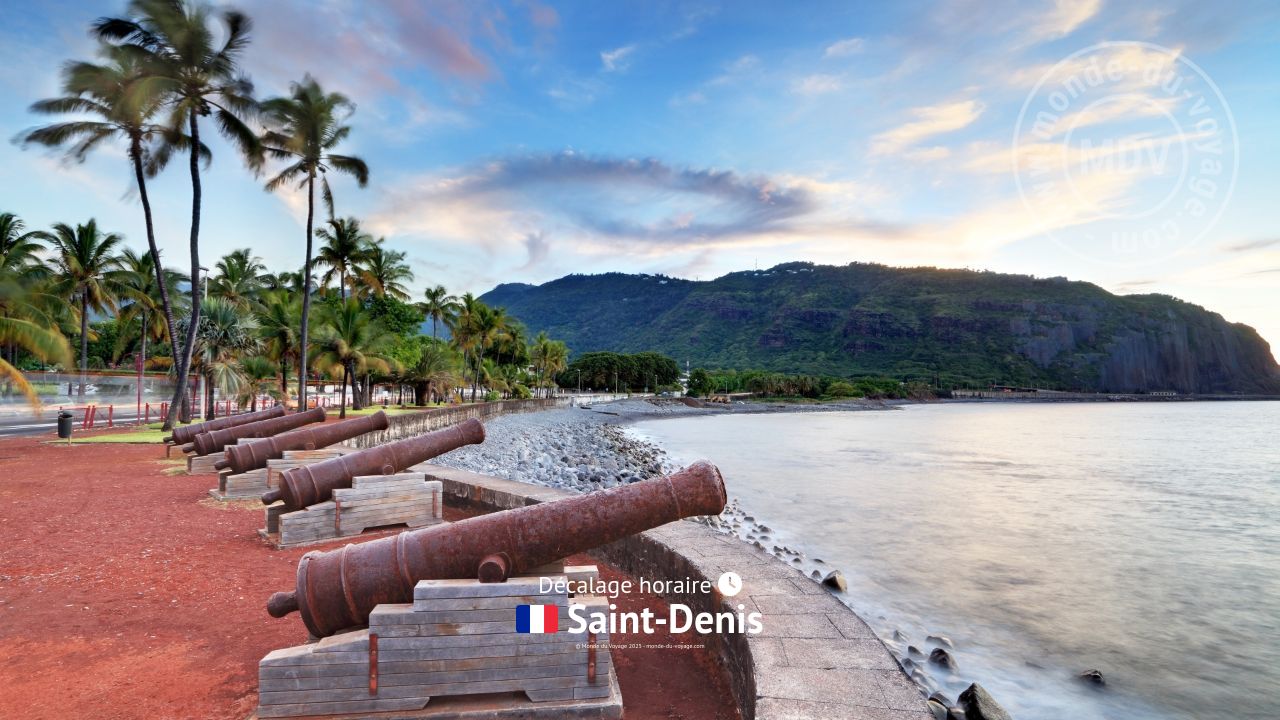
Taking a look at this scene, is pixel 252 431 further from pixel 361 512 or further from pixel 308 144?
pixel 308 144

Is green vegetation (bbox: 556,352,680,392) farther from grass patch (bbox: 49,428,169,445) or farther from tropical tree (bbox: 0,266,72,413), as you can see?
tropical tree (bbox: 0,266,72,413)

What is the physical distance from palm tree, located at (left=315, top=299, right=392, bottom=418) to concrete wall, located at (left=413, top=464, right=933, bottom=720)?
26334 millimetres

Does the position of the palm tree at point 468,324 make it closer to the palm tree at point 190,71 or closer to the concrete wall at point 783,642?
the palm tree at point 190,71

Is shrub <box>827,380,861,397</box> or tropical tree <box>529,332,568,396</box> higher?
tropical tree <box>529,332,568,396</box>

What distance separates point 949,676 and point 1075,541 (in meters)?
10.1

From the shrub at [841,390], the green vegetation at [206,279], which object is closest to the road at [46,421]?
the green vegetation at [206,279]

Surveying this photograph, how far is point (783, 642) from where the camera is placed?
3.37 metres

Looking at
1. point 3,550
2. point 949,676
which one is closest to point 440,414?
point 3,550

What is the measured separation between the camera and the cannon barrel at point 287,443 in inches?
330

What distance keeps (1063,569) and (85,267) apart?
155 ft

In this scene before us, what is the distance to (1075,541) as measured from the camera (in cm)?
1379

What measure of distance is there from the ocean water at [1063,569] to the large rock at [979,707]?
1236mm

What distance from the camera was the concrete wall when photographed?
108 inches

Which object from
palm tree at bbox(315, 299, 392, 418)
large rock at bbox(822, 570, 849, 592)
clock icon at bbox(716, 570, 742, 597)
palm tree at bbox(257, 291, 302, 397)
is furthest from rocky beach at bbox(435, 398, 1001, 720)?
palm tree at bbox(257, 291, 302, 397)
